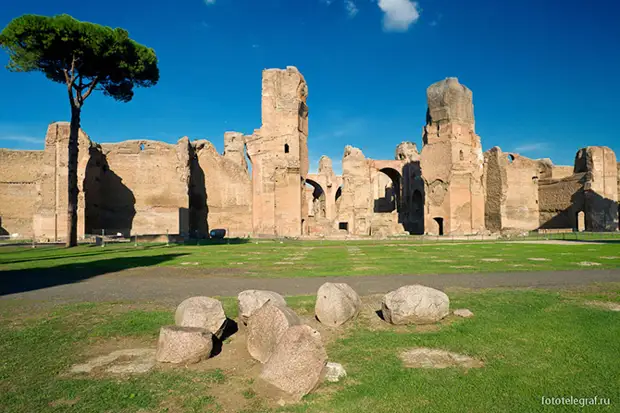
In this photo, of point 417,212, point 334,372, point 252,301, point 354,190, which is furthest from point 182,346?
point 417,212

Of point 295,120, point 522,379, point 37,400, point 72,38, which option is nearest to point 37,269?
point 37,400

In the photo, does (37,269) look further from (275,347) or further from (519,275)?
(519,275)

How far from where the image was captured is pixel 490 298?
19.5 feet

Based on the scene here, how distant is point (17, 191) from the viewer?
3106 cm

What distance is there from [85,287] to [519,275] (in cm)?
902

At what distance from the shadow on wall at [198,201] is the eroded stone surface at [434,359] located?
30291mm

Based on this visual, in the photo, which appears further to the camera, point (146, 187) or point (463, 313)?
point (146, 187)

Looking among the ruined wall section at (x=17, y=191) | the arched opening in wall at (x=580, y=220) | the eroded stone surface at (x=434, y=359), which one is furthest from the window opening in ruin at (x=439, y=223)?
the ruined wall section at (x=17, y=191)

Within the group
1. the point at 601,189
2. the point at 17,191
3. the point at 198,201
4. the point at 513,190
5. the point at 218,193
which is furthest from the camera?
the point at 513,190

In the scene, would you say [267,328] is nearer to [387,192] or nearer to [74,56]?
[74,56]

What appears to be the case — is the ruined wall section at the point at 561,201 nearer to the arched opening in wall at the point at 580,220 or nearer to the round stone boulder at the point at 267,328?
the arched opening in wall at the point at 580,220

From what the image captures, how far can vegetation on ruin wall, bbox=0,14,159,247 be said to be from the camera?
18.5 meters

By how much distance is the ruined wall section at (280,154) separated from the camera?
96.1ft

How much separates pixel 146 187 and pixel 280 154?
11.7 metres
